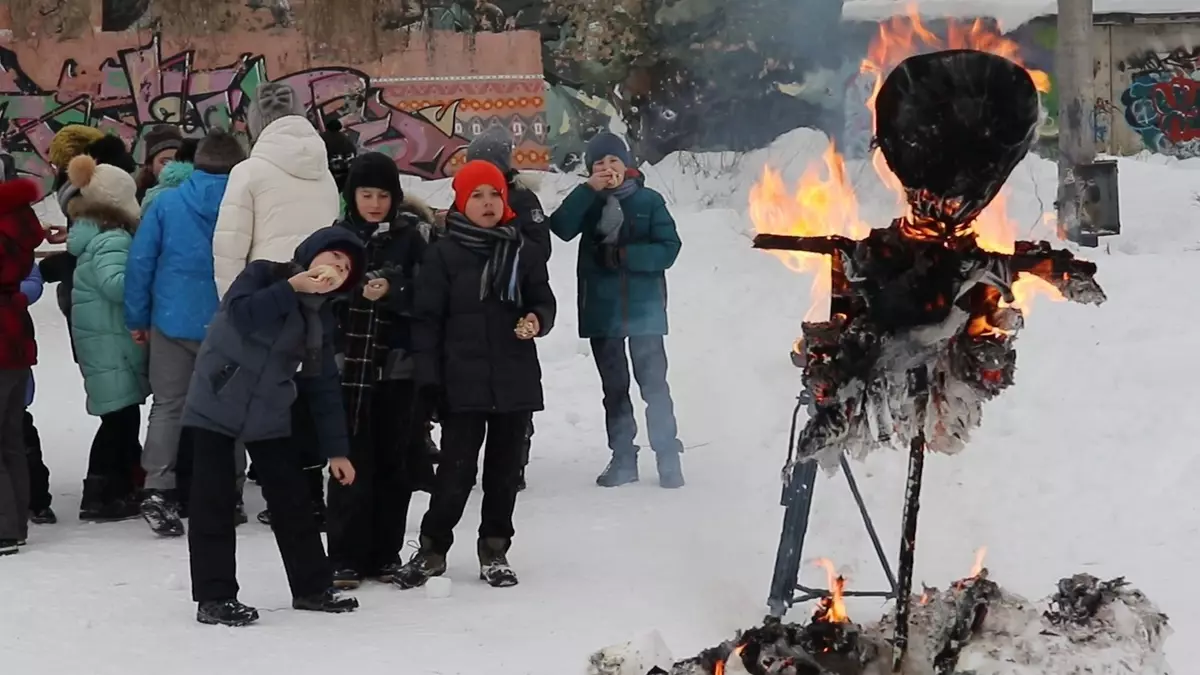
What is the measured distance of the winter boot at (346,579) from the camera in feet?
23.1

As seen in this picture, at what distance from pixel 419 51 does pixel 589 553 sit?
1372cm

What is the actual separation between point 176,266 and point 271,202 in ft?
2.13

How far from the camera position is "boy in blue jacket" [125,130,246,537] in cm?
804

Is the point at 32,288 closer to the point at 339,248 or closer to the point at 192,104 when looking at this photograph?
the point at 339,248

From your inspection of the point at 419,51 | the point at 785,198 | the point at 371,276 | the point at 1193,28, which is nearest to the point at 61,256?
the point at 371,276

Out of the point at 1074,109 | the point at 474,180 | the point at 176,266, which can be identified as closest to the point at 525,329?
the point at 474,180

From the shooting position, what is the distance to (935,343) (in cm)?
490

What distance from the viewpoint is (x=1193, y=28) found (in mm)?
26094

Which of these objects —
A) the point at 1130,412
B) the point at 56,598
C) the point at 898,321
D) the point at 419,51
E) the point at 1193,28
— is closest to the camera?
the point at 898,321

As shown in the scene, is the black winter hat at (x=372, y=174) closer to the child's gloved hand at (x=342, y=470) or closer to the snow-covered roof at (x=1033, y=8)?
the child's gloved hand at (x=342, y=470)

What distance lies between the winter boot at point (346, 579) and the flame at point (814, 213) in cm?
259

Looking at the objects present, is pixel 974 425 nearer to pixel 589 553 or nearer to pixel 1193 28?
pixel 589 553

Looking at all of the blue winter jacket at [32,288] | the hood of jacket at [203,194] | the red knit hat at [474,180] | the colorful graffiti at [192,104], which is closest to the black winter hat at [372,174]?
the red knit hat at [474,180]

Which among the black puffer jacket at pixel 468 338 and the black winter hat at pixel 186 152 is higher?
the black winter hat at pixel 186 152
